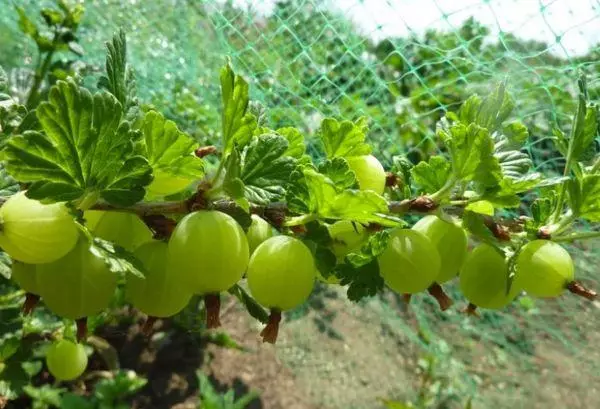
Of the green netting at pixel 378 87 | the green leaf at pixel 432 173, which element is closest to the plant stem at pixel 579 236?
the green leaf at pixel 432 173

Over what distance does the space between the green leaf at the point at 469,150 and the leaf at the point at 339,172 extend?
0.09 metres

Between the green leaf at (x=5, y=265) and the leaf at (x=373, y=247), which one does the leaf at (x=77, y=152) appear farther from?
the leaf at (x=373, y=247)

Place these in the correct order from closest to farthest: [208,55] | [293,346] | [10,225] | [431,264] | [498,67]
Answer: [10,225], [431,264], [498,67], [208,55], [293,346]

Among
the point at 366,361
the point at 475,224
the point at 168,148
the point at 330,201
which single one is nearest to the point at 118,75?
the point at 168,148

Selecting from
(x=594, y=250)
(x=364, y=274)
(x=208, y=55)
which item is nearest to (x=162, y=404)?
(x=208, y=55)

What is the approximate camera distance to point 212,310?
0.39 meters

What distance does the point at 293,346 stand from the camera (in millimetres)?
2727

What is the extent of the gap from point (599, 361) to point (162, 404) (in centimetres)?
164

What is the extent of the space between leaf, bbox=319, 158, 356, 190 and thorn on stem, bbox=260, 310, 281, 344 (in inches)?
3.9

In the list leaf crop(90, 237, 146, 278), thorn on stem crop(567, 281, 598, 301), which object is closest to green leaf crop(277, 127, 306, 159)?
leaf crop(90, 237, 146, 278)

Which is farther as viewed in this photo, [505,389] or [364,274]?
[505,389]

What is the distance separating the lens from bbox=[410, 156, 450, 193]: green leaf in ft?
1.56

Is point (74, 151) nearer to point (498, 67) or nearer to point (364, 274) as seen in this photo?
point (364, 274)

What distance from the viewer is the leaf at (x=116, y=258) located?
35 centimetres
